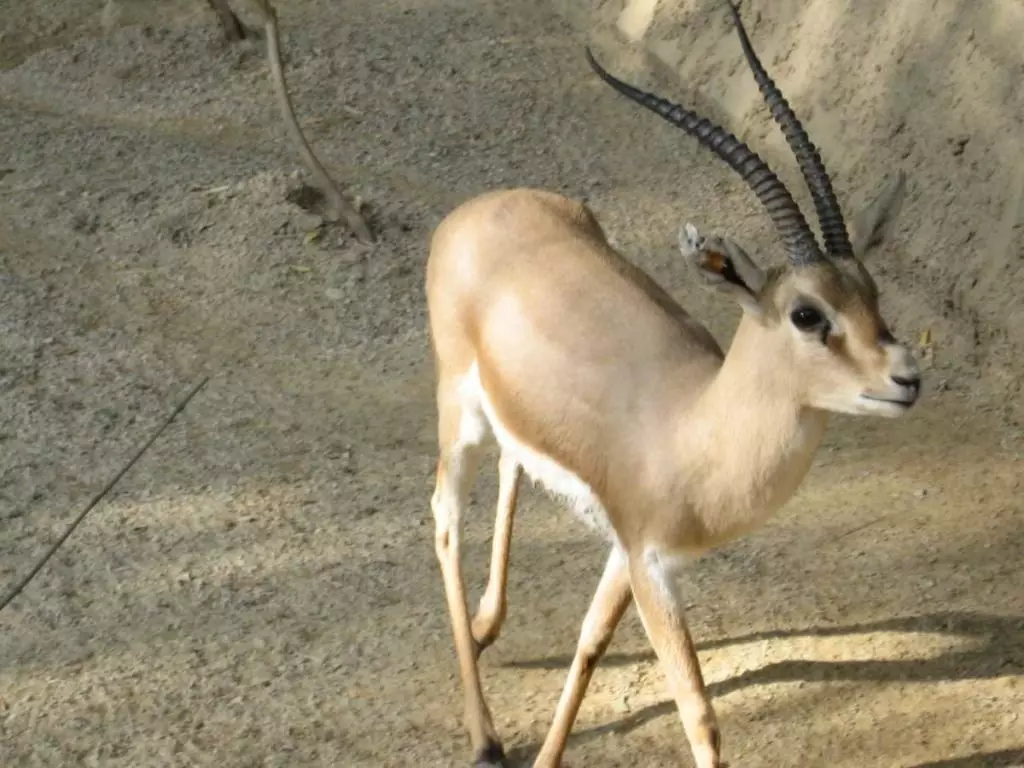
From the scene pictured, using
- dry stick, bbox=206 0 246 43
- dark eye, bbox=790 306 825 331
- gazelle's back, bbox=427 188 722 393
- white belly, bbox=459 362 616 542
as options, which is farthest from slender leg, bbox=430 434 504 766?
dry stick, bbox=206 0 246 43

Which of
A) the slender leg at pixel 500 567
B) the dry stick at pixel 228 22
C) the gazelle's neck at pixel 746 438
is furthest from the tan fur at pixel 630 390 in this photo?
the dry stick at pixel 228 22

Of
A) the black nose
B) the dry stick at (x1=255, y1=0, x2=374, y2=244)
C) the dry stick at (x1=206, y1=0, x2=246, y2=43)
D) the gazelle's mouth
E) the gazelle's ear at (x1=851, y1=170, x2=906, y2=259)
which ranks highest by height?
the gazelle's ear at (x1=851, y1=170, x2=906, y2=259)

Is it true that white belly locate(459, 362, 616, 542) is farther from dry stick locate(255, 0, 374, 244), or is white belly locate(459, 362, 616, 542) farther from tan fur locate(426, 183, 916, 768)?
dry stick locate(255, 0, 374, 244)

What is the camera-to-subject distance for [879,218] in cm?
384

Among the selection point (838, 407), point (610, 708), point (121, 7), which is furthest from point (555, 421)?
point (121, 7)

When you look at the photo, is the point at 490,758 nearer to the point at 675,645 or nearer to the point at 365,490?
the point at 675,645

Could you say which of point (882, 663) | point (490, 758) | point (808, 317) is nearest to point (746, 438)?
point (808, 317)

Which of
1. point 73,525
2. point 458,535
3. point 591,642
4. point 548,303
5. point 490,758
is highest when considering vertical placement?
point 548,303

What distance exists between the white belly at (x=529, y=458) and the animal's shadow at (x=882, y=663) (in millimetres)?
934

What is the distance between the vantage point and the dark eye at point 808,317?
11.3 feet

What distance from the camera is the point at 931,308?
22.7 feet

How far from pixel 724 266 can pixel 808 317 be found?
0.25 metres

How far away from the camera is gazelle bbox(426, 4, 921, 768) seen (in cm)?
347

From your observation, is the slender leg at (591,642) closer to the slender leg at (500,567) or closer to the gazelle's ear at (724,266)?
the slender leg at (500,567)
